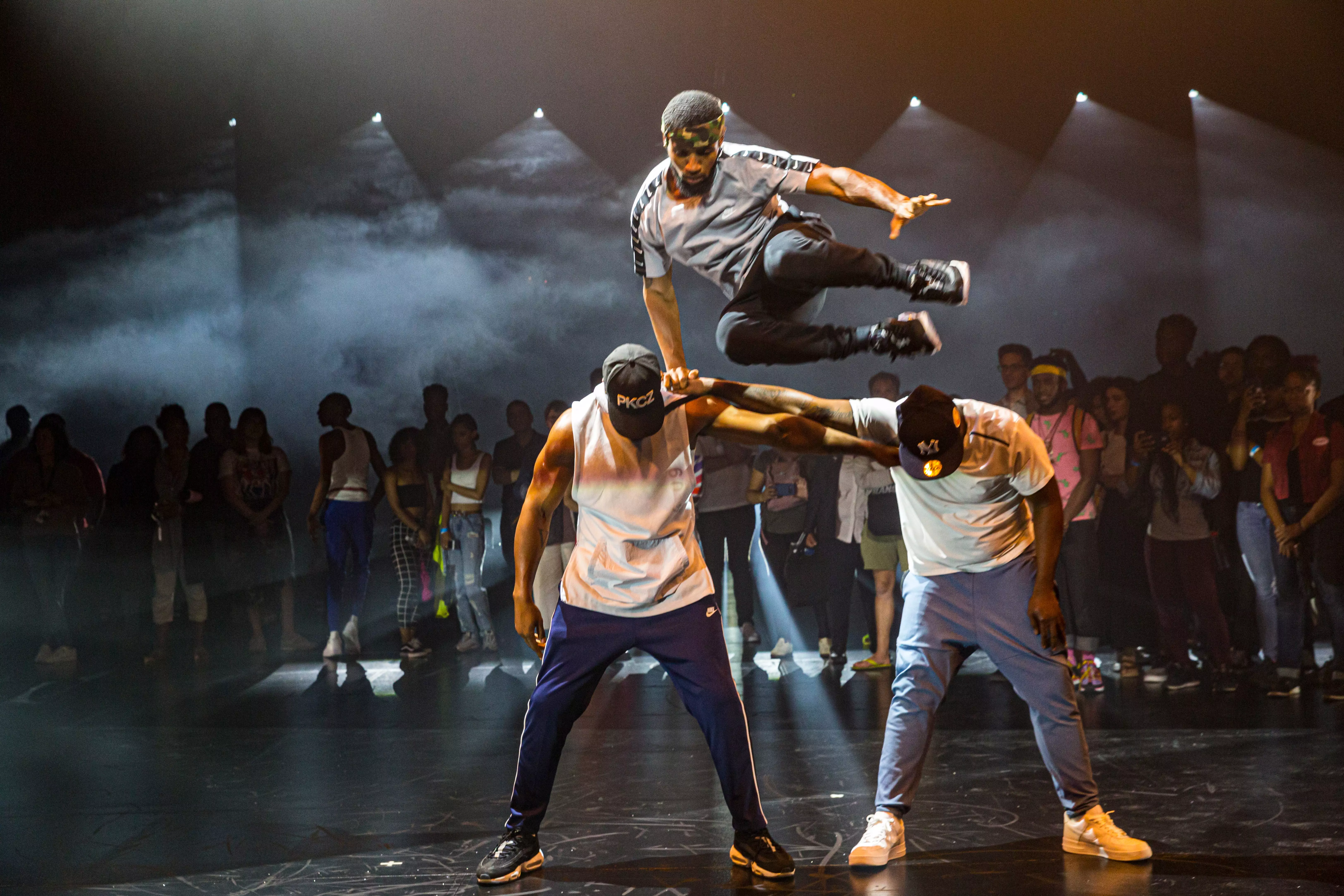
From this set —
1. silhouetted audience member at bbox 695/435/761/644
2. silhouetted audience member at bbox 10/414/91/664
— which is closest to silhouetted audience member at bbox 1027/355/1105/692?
silhouetted audience member at bbox 695/435/761/644

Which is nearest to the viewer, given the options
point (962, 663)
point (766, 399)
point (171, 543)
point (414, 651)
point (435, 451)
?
point (766, 399)

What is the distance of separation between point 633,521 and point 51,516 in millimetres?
5413

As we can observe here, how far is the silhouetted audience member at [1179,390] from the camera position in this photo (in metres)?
5.95

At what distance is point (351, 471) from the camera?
7.01 m

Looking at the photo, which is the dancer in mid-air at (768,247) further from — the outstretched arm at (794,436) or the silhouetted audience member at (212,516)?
the silhouetted audience member at (212,516)

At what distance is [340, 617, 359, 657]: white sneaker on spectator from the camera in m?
7.26

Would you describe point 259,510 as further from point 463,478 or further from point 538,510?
point 538,510

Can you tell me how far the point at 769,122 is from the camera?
8445 millimetres

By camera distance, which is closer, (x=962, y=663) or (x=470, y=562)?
(x=962, y=663)

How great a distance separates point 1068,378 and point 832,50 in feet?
11.9

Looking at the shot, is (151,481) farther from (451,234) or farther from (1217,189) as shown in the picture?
(1217,189)

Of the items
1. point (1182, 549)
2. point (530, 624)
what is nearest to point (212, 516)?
point (530, 624)

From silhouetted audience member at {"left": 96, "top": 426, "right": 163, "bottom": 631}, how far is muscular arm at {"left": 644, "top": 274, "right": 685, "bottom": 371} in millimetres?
5148

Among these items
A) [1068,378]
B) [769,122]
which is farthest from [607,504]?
[769,122]
